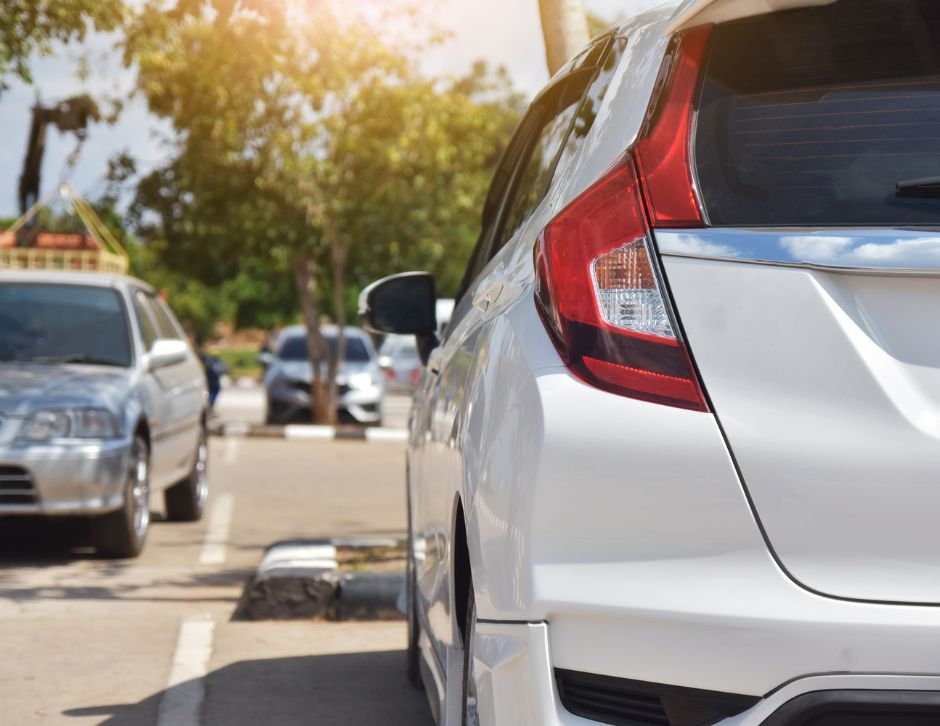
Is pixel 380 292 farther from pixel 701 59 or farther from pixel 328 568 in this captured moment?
pixel 328 568

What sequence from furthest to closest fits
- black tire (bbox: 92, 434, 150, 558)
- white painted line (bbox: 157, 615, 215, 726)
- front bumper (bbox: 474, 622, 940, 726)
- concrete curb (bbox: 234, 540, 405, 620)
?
black tire (bbox: 92, 434, 150, 558) < concrete curb (bbox: 234, 540, 405, 620) < white painted line (bbox: 157, 615, 215, 726) < front bumper (bbox: 474, 622, 940, 726)

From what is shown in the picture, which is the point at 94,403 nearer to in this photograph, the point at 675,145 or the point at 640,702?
the point at 675,145

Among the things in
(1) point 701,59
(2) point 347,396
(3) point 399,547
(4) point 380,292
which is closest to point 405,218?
(2) point 347,396

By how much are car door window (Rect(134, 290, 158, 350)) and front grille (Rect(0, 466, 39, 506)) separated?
5.22 ft

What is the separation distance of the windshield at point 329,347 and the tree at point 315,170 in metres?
0.48

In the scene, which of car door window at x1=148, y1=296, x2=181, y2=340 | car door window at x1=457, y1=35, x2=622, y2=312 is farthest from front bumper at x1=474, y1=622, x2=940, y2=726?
car door window at x1=148, y1=296, x2=181, y2=340

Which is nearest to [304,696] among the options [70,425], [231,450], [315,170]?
[70,425]

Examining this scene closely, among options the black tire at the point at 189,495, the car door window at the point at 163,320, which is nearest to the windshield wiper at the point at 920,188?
the car door window at the point at 163,320

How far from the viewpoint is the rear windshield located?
2.41 m

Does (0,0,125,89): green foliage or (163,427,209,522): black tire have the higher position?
(0,0,125,89): green foliage

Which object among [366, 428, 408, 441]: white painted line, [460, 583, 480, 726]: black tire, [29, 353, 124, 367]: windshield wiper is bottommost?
[366, 428, 408, 441]: white painted line

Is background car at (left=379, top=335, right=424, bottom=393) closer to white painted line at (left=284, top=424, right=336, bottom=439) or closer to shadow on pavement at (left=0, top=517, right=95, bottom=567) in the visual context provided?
white painted line at (left=284, top=424, right=336, bottom=439)

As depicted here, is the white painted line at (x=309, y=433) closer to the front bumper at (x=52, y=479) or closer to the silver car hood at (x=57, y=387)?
the silver car hood at (x=57, y=387)

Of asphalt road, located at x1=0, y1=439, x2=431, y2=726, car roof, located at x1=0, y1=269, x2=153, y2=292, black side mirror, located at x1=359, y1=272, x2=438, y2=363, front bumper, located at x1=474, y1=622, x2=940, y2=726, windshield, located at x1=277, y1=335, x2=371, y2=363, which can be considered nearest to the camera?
front bumper, located at x1=474, y1=622, x2=940, y2=726
